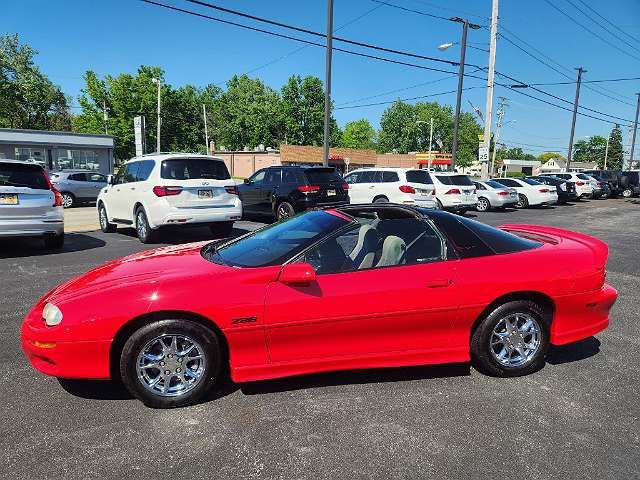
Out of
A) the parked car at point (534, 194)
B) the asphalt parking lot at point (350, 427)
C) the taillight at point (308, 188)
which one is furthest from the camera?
the parked car at point (534, 194)

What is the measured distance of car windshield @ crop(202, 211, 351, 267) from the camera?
3.56 m

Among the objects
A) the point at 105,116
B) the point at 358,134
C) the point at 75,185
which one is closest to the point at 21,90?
the point at 105,116

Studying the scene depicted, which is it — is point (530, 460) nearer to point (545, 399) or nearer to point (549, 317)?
point (545, 399)

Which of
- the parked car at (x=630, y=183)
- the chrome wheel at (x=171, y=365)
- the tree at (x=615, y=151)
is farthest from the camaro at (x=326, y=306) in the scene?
the tree at (x=615, y=151)

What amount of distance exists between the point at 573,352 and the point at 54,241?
8.67m

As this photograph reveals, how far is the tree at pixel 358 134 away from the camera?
12775cm

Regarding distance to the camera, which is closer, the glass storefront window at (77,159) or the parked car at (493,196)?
the parked car at (493,196)

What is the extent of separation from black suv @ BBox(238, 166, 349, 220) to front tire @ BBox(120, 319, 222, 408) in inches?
360

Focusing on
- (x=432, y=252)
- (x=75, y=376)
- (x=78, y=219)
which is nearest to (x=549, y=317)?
(x=432, y=252)

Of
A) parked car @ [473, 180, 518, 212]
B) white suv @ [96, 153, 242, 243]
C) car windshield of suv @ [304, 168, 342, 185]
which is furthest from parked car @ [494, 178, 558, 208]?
white suv @ [96, 153, 242, 243]

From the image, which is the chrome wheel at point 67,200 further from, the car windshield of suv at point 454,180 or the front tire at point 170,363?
the front tire at point 170,363

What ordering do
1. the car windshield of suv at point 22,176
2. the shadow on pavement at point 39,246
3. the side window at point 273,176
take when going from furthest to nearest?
1. the side window at point 273,176
2. the shadow on pavement at point 39,246
3. the car windshield of suv at point 22,176

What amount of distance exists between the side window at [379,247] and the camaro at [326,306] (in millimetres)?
11

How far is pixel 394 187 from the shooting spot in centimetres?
1513
